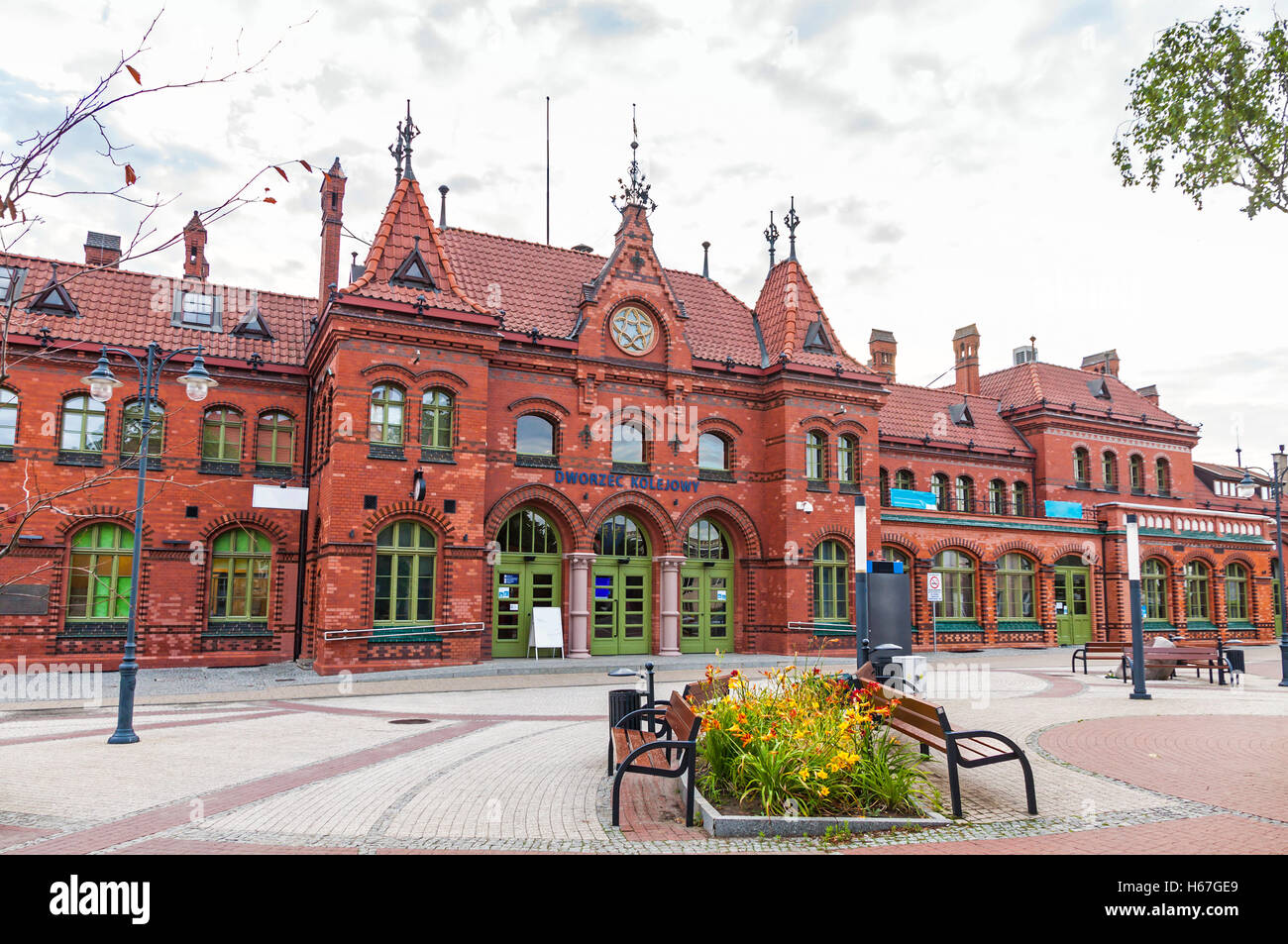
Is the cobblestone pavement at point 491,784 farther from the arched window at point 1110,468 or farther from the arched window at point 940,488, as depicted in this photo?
the arched window at point 1110,468

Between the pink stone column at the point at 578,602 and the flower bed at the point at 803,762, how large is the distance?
15241 mm

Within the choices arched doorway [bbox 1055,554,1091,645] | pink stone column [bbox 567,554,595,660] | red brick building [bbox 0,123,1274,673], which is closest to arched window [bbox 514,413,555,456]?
red brick building [bbox 0,123,1274,673]

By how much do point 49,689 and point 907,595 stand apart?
55.9 feet

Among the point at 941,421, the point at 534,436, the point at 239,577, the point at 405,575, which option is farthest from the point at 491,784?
the point at 941,421

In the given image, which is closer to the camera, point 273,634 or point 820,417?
point 273,634

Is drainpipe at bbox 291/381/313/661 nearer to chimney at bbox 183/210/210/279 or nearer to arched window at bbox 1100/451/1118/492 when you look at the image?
chimney at bbox 183/210/210/279

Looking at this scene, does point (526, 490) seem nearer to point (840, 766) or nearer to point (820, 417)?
point (820, 417)

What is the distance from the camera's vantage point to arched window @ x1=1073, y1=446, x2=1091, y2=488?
1421 inches

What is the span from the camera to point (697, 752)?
8039 millimetres

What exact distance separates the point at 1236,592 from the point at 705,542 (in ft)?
86.7

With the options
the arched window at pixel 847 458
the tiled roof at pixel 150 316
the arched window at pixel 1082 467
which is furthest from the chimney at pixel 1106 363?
the tiled roof at pixel 150 316

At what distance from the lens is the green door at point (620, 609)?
945 inches

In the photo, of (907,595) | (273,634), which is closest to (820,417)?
(907,595)

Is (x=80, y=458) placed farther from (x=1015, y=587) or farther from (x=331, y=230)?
(x=1015, y=587)
